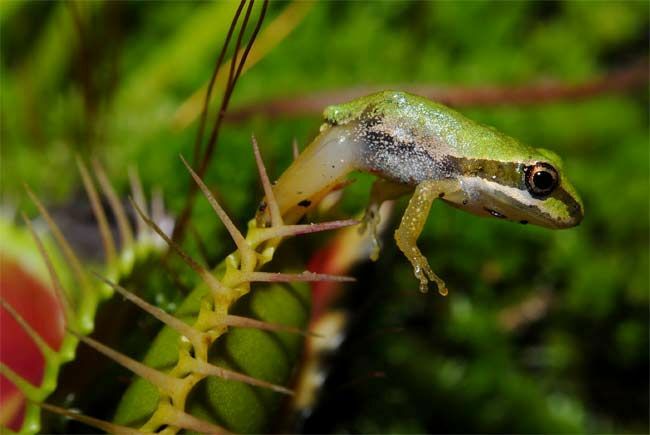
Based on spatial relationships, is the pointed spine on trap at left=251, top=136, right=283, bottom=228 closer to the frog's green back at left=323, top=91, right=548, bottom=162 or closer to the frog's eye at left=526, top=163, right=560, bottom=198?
the frog's green back at left=323, top=91, right=548, bottom=162

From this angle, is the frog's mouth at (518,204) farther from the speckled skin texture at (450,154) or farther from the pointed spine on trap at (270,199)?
the pointed spine on trap at (270,199)

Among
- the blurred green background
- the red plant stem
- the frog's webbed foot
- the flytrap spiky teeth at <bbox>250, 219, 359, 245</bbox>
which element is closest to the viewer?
the flytrap spiky teeth at <bbox>250, 219, 359, 245</bbox>

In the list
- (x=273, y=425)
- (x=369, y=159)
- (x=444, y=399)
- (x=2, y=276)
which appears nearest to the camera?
(x=369, y=159)

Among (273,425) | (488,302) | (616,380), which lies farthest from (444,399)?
(273,425)

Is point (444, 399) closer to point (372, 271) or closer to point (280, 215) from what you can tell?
point (372, 271)

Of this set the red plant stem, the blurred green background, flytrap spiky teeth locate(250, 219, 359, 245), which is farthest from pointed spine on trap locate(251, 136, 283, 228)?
the red plant stem

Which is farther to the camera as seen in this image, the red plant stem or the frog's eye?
the red plant stem

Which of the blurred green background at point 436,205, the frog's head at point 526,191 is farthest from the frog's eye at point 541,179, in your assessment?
the blurred green background at point 436,205

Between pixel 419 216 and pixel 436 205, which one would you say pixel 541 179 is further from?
pixel 436 205

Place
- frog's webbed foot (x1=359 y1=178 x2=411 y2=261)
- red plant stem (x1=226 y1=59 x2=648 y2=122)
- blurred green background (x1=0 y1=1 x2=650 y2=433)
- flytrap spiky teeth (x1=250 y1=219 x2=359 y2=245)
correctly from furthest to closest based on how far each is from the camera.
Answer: red plant stem (x1=226 y1=59 x2=648 y2=122)
blurred green background (x1=0 y1=1 x2=650 y2=433)
frog's webbed foot (x1=359 y1=178 x2=411 y2=261)
flytrap spiky teeth (x1=250 y1=219 x2=359 y2=245)
